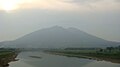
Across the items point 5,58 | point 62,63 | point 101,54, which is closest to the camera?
point 62,63

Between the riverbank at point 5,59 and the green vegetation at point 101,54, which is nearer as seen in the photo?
the riverbank at point 5,59

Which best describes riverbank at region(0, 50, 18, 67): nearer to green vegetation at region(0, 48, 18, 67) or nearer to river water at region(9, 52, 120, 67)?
green vegetation at region(0, 48, 18, 67)

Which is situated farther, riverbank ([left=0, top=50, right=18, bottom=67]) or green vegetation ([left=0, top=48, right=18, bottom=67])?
green vegetation ([left=0, top=48, right=18, bottom=67])

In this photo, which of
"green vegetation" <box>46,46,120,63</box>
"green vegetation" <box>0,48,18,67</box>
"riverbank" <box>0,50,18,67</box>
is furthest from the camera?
"green vegetation" <box>46,46,120,63</box>

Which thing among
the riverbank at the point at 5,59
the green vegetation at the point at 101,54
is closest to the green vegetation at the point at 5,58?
the riverbank at the point at 5,59

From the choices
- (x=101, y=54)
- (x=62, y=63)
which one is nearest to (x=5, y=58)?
(x=62, y=63)

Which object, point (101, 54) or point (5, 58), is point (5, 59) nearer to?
point (5, 58)

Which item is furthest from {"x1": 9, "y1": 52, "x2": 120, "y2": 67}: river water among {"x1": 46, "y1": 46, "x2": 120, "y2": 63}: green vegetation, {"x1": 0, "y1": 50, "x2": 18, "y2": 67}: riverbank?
{"x1": 46, "y1": 46, "x2": 120, "y2": 63}: green vegetation

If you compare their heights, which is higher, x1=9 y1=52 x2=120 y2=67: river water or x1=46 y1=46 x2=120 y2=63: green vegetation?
x1=46 y1=46 x2=120 y2=63: green vegetation

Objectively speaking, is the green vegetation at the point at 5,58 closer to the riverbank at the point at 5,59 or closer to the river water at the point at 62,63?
the riverbank at the point at 5,59

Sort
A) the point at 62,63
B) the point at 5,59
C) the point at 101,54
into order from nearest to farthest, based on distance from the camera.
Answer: the point at 62,63 → the point at 5,59 → the point at 101,54
